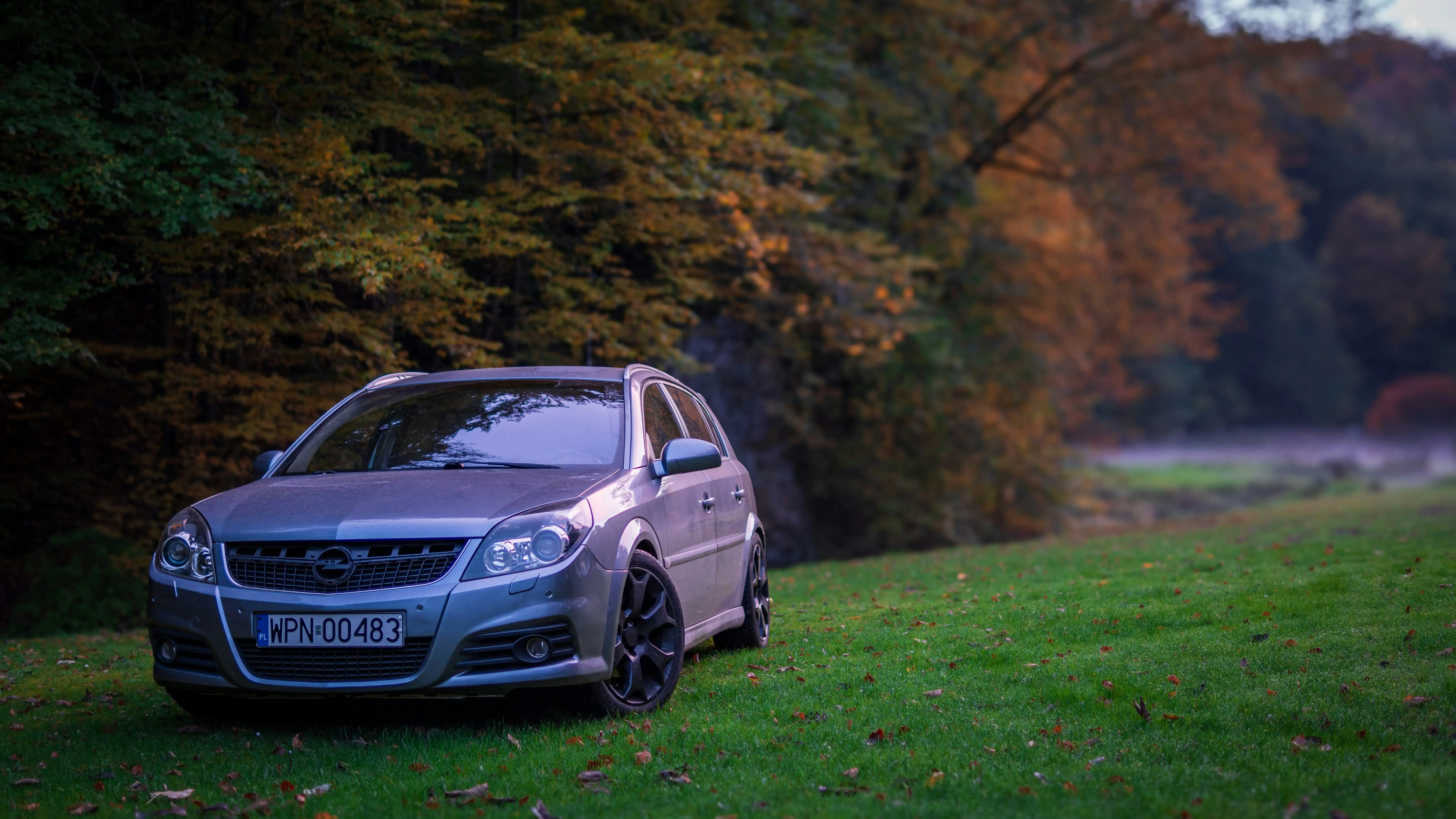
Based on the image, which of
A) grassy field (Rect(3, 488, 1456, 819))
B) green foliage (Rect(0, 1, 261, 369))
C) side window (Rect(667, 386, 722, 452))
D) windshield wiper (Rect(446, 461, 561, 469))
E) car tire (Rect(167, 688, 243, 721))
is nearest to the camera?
grassy field (Rect(3, 488, 1456, 819))

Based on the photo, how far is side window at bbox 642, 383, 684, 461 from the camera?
6.97 m

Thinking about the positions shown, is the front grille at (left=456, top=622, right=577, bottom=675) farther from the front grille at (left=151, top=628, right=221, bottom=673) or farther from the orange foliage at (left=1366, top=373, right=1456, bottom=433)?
the orange foliage at (left=1366, top=373, right=1456, bottom=433)

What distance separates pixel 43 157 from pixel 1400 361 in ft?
255

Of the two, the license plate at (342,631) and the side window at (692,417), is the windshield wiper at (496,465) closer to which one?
the license plate at (342,631)

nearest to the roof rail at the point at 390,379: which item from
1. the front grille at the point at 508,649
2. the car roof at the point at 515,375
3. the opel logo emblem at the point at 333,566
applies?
the car roof at the point at 515,375

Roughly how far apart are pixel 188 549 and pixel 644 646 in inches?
84.9

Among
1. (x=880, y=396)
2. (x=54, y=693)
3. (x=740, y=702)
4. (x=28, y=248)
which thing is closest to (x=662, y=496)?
(x=740, y=702)

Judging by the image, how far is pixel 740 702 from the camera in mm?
6320

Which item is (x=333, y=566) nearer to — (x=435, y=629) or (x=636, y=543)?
(x=435, y=629)

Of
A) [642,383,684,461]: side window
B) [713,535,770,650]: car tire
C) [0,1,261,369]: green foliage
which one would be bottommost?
[713,535,770,650]: car tire

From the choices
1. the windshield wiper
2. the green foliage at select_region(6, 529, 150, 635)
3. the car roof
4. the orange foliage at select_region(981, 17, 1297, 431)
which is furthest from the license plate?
the orange foliage at select_region(981, 17, 1297, 431)

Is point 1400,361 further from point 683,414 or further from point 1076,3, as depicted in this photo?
point 683,414

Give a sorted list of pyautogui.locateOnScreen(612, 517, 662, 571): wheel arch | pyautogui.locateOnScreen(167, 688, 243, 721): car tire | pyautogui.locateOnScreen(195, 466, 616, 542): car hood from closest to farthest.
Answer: pyautogui.locateOnScreen(195, 466, 616, 542): car hood < pyautogui.locateOnScreen(612, 517, 662, 571): wheel arch < pyautogui.locateOnScreen(167, 688, 243, 721): car tire

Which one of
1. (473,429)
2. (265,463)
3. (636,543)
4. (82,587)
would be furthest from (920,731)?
(82,587)
